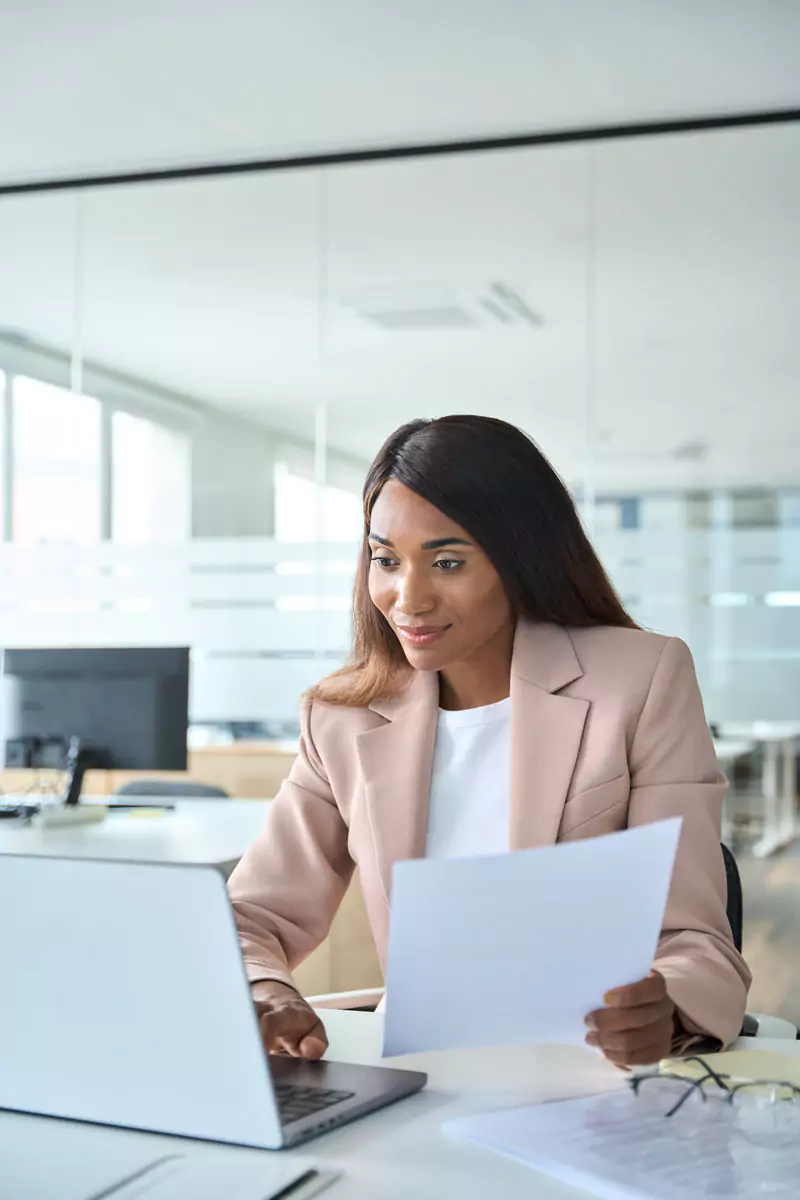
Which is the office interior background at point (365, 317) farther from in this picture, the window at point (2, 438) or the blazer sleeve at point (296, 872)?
the blazer sleeve at point (296, 872)

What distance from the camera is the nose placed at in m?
1.62

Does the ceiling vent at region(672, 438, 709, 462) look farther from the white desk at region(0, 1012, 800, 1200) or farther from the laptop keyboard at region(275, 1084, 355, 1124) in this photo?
the laptop keyboard at region(275, 1084, 355, 1124)

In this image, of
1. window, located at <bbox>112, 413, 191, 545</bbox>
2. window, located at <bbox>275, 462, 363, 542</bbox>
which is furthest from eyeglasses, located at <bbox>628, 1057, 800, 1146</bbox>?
window, located at <bbox>112, 413, 191, 545</bbox>

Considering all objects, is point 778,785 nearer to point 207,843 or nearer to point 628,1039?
point 207,843

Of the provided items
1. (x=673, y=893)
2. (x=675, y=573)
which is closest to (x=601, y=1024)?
(x=673, y=893)

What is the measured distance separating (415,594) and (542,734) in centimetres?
24

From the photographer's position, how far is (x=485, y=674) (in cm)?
180

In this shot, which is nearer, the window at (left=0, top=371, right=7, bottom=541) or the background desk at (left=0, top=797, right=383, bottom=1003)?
the background desk at (left=0, top=797, right=383, bottom=1003)

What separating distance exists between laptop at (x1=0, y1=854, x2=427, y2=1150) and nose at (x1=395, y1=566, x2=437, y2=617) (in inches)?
25.8

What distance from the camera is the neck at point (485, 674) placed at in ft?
5.90

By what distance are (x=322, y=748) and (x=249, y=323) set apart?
392 centimetres

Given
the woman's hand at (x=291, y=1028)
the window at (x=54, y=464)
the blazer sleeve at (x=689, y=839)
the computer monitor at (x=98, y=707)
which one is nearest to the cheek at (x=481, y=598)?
the blazer sleeve at (x=689, y=839)

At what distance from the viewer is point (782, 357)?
185 inches

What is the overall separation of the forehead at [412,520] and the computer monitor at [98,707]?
2.02 metres
